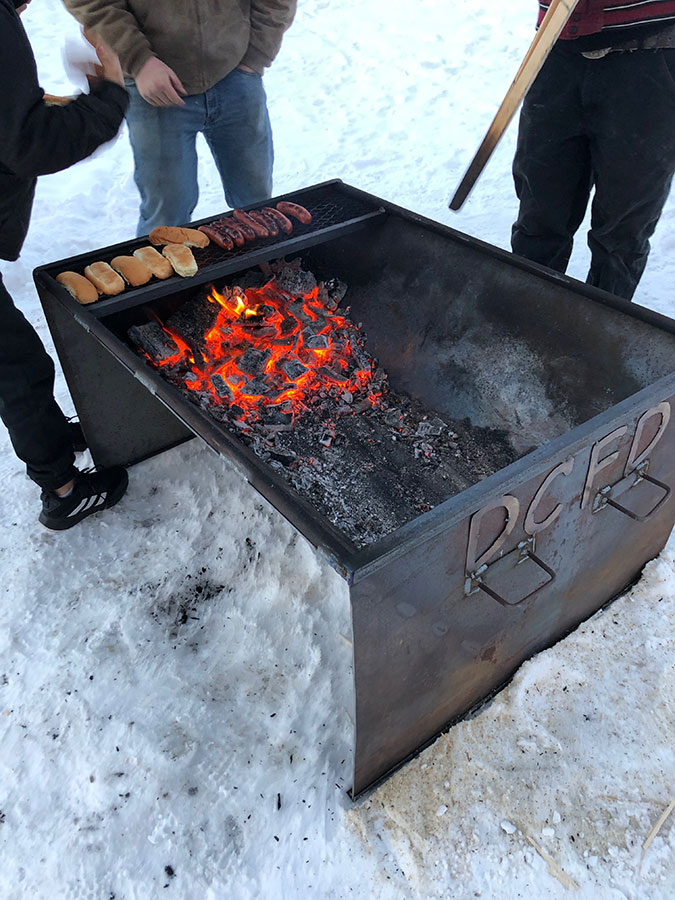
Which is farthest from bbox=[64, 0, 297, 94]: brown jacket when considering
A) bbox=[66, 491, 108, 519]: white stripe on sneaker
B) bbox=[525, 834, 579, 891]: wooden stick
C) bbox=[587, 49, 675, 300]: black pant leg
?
bbox=[525, 834, 579, 891]: wooden stick

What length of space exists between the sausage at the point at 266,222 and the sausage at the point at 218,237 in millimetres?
171

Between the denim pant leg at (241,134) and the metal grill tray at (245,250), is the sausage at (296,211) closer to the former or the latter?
the metal grill tray at (245,250)

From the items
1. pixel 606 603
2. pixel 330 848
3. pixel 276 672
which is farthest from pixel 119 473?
pixel 606 603

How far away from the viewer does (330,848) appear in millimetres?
1990

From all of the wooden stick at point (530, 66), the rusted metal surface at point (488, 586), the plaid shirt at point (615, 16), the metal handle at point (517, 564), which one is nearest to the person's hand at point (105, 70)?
A: the wooden stick at point (530, 66)

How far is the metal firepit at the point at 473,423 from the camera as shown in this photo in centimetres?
172

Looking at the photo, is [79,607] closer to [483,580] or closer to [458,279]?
[483,580]

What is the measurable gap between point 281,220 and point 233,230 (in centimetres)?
22

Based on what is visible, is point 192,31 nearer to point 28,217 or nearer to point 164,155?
point 164,155

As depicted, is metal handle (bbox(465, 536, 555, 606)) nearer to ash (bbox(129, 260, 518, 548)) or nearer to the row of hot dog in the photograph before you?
ash (bbox(129, 260, 518, 548))

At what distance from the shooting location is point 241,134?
3.76 m

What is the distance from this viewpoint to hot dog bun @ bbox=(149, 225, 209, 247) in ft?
9.54

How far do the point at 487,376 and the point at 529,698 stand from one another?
1.36m

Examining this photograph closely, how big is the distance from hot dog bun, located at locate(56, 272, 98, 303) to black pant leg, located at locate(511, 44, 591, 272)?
220 centimetres
